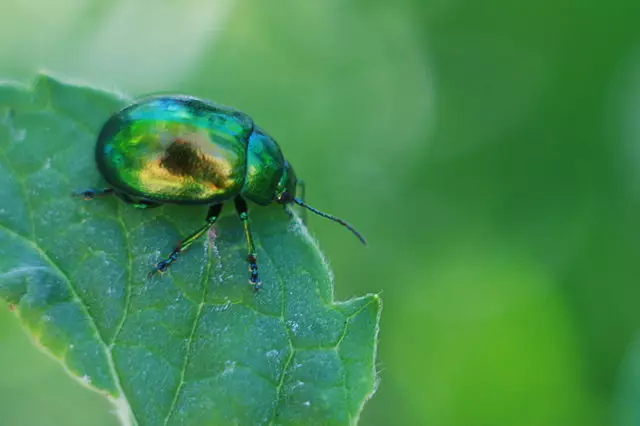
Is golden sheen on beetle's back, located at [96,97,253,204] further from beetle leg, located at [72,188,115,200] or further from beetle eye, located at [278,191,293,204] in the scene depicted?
beetle eye, located at [278,191,293,204]

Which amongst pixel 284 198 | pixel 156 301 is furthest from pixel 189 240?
pixel 284 198

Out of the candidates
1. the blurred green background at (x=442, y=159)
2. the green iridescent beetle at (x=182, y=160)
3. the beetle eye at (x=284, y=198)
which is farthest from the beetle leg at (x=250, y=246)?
the blurred green background at (x=442, y=159)

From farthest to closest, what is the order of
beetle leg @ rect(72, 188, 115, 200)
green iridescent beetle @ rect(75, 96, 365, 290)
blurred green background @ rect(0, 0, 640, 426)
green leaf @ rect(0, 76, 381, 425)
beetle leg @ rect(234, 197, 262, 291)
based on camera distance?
1. blurred green background @ rect(0, 0, 640, 426)
2. green iridescent beetle @ rect(75, 96, 365, 290)
3. beetle leg @ rect(72, 188, 115, 200)
4. beetle leg @ rect(234, 197, 262, 291)
5. green leaf @ rect(0, 76, 381, 425)

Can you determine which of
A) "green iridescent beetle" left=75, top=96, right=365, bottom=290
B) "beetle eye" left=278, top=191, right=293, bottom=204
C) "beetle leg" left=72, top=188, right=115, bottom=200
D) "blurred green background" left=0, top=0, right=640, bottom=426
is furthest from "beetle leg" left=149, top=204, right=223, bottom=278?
A: "blurred green background" left=0, top=0, right=640, bottom=426

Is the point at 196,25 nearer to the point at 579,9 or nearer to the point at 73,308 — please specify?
the point at 579,9

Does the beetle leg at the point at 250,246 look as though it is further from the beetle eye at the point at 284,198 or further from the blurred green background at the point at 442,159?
the blurred green background at the point at 442,159

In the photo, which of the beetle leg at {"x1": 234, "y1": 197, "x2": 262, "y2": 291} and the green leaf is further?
the beetle leg at {"x1": 234, "y1": 197, "x2": 262, "y2": 291}
